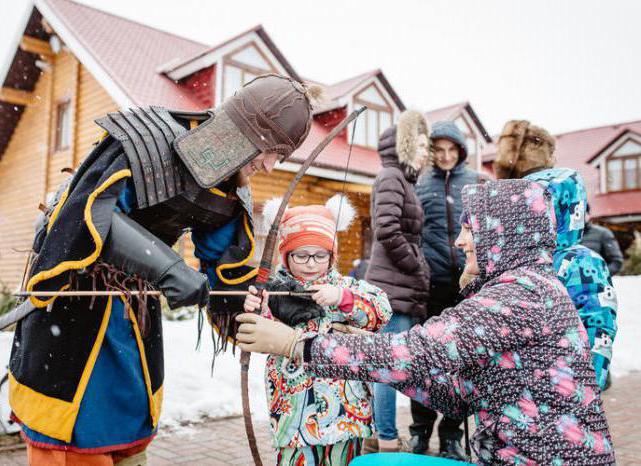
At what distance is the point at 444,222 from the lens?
13.2ft

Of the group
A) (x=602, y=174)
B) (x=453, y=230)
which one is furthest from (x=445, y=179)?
(x=602, y=174)

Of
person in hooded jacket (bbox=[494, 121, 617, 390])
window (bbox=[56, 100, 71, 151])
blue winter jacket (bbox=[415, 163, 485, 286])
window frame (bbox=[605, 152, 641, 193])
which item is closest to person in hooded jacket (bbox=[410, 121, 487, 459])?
blue winter jacket (bbox=[415, 163, 485, 286])

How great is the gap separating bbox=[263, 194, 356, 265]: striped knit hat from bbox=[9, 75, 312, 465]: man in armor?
2.04 ft

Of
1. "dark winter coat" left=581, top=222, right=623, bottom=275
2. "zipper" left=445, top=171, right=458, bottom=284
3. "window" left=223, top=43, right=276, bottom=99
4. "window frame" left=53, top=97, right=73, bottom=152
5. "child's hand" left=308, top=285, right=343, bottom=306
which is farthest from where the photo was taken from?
"window frame" left=53, top=97, right=73, bottom=152

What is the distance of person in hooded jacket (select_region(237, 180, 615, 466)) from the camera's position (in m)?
1.65

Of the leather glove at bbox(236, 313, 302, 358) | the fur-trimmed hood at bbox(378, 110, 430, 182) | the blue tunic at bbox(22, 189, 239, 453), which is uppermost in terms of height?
the fur-trimmed hood at bbox(378, 110, 430, 182)

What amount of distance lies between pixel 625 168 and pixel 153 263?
21883 mm

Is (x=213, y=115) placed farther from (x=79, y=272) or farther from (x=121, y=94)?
(x=121, y=94)

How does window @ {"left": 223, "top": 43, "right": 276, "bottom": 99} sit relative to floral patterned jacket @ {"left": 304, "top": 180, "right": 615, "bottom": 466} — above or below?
above

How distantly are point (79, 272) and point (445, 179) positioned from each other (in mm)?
2905

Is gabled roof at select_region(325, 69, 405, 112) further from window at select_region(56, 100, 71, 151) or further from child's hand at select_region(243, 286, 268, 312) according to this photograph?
child's hand at select_region(243, 286, 268, 312)

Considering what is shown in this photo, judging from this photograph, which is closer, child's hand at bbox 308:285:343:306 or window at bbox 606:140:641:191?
child's hand at bbox 308:285:343:306

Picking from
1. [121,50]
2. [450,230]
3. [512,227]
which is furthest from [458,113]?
[512,227]

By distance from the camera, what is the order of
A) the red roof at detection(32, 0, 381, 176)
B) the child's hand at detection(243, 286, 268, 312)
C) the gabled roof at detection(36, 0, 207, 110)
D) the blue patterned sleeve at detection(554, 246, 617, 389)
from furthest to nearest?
the red roof at detection(32, 0, 381, 176)
the gabled roof at detection(36, 0, 207, 110)
the blue patterned sleeve at detection(554, 246, 617, 389)
the child's hand at detection(243, 286, 268, 312)
